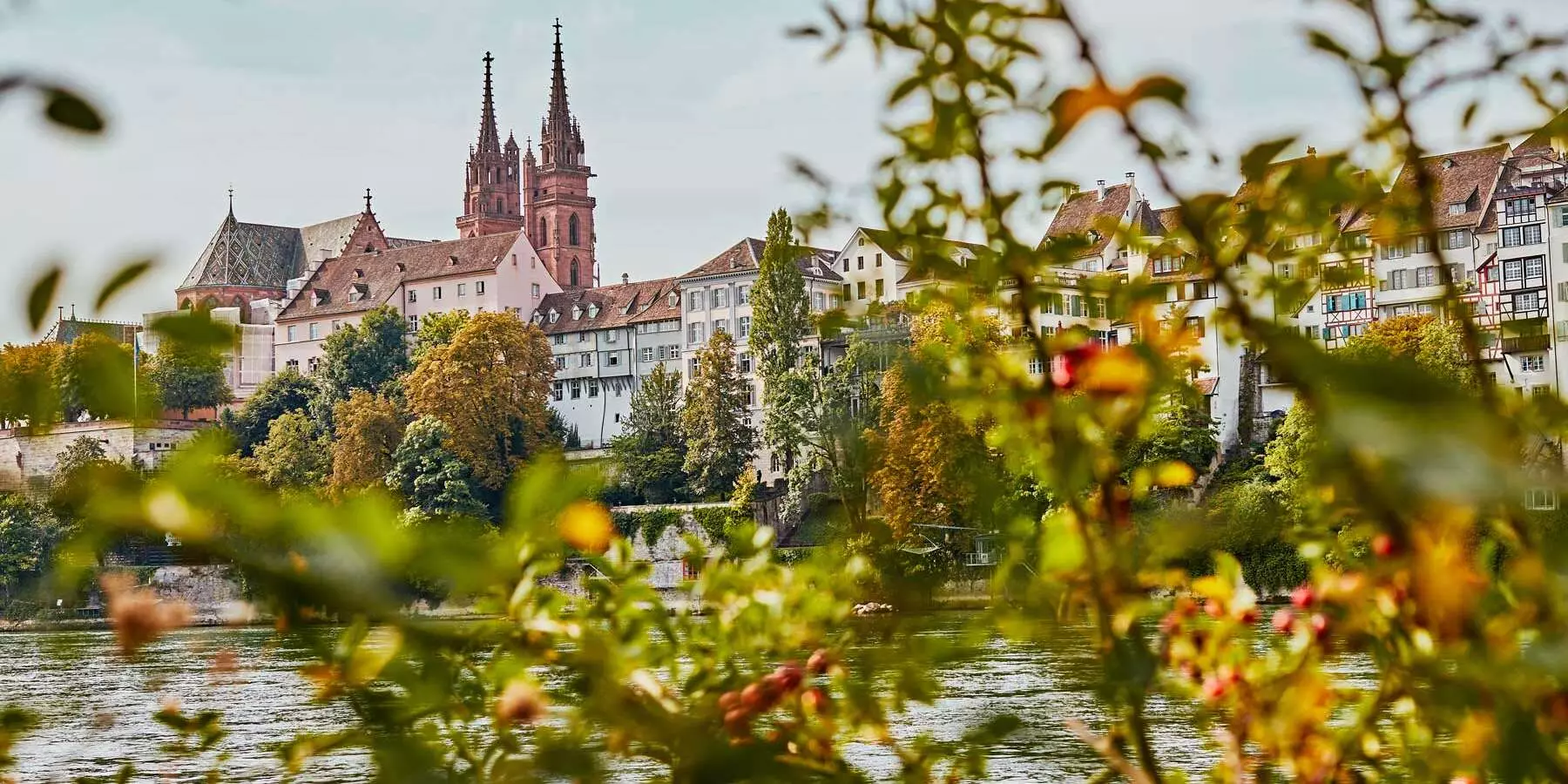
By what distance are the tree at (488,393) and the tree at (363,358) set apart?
10.1 meters

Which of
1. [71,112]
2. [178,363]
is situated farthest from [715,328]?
[71,112]

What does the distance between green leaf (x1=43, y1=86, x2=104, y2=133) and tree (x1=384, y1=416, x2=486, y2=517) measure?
57915mm

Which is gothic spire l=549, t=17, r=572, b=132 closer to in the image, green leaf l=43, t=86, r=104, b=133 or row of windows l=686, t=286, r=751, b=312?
row of windows l=686, t=286, r=751, b=312

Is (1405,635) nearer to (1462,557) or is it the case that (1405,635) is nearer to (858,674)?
(858,674)

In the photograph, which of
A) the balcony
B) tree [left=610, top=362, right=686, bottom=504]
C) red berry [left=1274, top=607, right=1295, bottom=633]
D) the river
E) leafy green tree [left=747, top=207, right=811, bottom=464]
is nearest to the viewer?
the balcony

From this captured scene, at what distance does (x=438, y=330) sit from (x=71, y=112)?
72.6 m

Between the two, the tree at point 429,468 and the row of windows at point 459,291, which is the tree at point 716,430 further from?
the row of windows at point 459,291

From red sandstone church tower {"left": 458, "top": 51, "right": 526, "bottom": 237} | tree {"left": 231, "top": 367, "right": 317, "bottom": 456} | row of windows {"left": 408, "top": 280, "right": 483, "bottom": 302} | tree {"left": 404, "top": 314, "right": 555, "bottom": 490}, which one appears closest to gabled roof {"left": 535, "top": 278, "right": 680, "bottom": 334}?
row of windows {"left": 408, "top": 280, "right": 483, "bottom": 302}

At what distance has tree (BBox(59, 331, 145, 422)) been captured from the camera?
90 cm

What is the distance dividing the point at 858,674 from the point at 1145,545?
0.29 m

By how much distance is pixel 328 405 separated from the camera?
7250 centimetres

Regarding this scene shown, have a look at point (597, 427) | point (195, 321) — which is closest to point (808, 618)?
point (195, 321)

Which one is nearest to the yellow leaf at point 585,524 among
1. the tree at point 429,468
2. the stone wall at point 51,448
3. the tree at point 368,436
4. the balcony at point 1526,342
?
the stone wall at point 51,448

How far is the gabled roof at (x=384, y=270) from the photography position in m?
80.1
